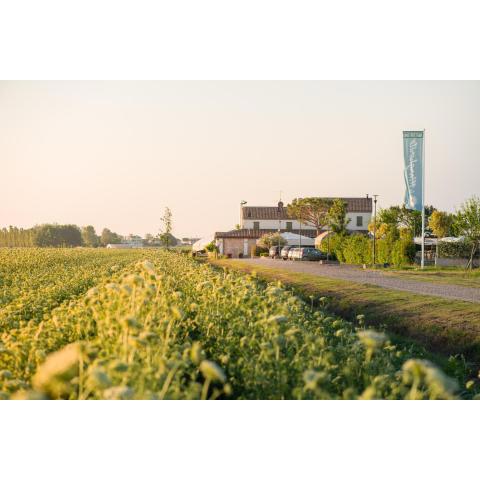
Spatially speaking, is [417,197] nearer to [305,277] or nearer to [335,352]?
[305,277]

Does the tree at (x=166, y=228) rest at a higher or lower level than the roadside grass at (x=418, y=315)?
higher

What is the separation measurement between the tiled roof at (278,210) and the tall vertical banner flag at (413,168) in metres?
31.1

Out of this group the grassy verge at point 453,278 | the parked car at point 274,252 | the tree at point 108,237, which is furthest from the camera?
the parked car at point 274,252

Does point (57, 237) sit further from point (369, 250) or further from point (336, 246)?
point (336, 246)

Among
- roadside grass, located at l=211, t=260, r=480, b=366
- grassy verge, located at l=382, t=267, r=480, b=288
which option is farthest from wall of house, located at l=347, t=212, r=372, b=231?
roadside grass, located at l=211, t=260, r=480, b=366

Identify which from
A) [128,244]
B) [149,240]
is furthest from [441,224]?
[128,244]

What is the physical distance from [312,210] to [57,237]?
1123 inches

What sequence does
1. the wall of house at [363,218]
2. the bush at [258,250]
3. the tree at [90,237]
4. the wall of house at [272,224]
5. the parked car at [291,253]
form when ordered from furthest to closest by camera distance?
the wall of house at [363,218], the wall of house at [272,224], the bush at [258,250], the parked car at [291,253], the tree at [90,237]

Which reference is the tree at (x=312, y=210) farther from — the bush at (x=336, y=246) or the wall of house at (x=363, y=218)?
the bush at (x=336, y=246)

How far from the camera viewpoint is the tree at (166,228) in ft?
58.9

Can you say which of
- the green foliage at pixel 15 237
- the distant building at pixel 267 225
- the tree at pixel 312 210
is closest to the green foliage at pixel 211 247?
the distant building at pixel 267 225

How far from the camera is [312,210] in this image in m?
51.2

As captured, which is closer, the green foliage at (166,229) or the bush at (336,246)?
the green foliage at (166,229)
